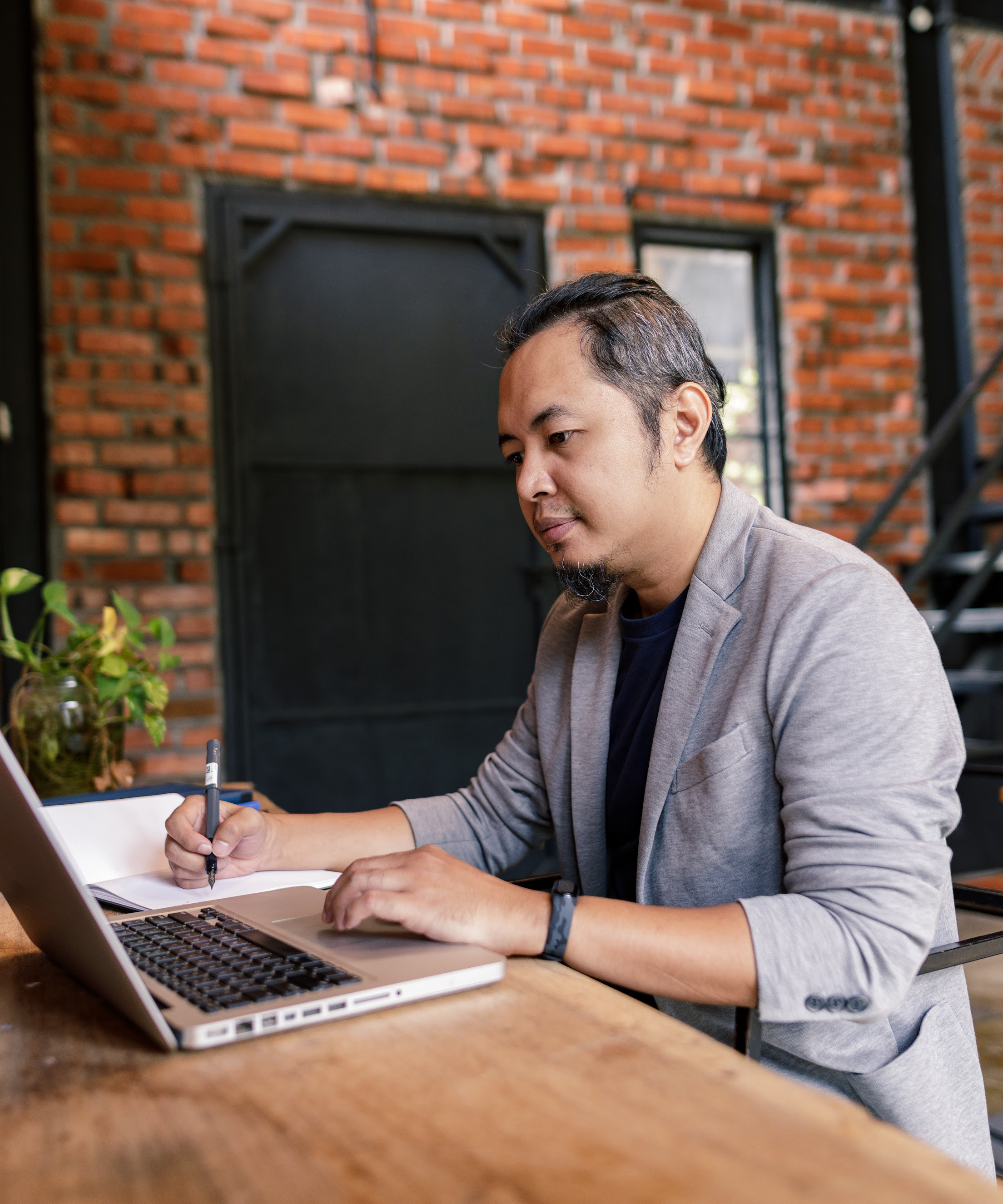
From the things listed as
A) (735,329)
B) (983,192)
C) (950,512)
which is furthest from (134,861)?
(983,192)

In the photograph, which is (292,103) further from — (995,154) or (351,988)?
(351,988)

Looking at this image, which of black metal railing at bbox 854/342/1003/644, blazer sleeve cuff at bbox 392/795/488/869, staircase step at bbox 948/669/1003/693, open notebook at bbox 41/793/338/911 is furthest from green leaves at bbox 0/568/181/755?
staircase step at bbox 948/669/1003/693

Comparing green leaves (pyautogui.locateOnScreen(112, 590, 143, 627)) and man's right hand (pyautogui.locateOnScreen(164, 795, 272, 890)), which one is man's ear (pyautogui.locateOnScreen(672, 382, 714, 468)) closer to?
man's right hand (pyautogui.locateOnScreen(164, 795, 272, 890))

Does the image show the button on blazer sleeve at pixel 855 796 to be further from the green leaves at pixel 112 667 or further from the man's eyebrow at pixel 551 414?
the green leaves at pixel 112 667

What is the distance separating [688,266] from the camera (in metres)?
4.12

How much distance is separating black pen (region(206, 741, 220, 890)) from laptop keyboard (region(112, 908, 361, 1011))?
0.15 meters

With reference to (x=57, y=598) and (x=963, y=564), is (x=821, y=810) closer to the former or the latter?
(x=57, y=598)

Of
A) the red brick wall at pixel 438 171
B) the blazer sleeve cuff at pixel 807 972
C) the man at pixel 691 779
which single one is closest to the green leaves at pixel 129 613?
the man at pixel 691 779

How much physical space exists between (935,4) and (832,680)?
14.3 ft

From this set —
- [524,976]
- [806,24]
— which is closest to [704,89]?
[806,24]

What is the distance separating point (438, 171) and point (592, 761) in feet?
9.36

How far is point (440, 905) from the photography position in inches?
36.0

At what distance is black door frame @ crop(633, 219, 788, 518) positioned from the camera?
404 centimetres

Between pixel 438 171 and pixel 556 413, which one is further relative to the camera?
pixel 438 171
